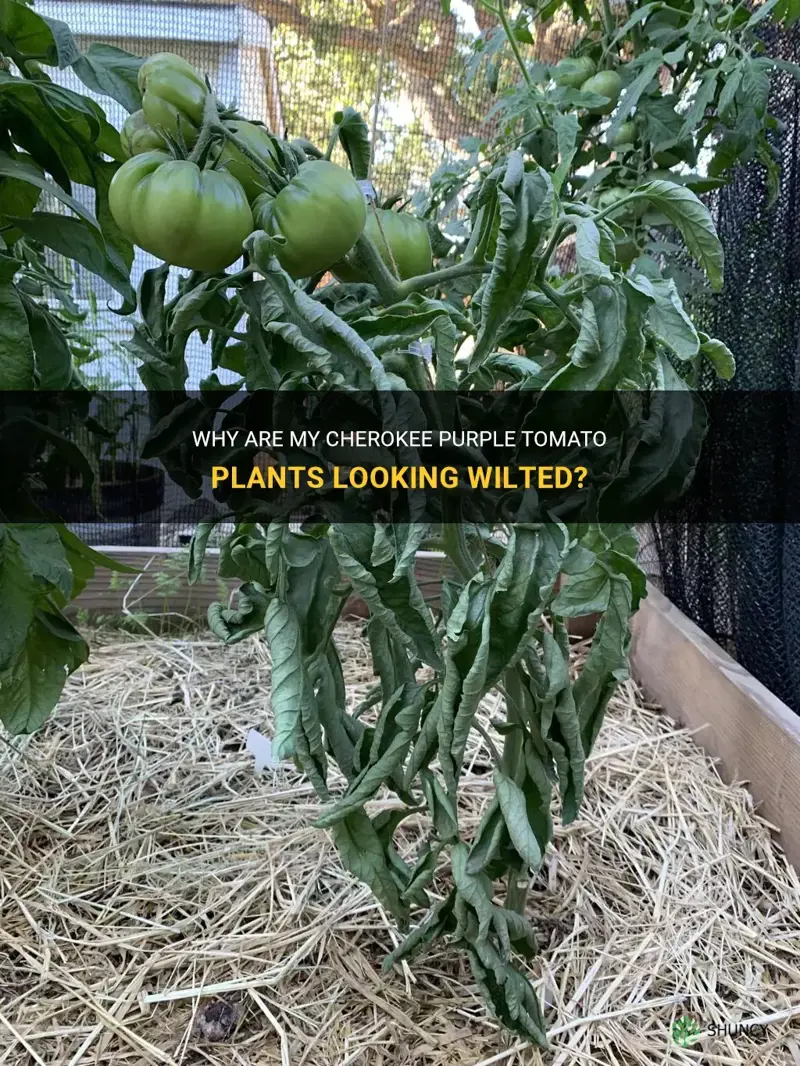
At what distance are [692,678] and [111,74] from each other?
1.31 meters

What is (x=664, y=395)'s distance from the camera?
61 cm

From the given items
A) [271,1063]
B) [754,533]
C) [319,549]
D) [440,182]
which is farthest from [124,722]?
[754,533]

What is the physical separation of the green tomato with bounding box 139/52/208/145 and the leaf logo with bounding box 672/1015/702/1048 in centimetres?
103

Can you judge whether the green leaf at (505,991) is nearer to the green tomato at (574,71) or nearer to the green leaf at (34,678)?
the green leaf at (34,678)

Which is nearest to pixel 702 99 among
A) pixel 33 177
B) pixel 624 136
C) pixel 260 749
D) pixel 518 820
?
pixel 624 136

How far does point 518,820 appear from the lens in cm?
73

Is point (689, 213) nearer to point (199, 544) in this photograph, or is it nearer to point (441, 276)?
point (441, 276)

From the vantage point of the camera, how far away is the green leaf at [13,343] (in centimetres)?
71

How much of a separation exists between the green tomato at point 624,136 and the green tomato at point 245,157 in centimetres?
98

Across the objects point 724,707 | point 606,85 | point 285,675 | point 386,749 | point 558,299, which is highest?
point 606,85

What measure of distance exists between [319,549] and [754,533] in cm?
107

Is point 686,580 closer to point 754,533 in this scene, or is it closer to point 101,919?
point 754,533

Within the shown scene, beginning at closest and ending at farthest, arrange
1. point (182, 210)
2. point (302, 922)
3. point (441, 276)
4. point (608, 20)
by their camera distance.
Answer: point (182, 210) → point (441, 276) → point (302, 922) → point (608, 20)

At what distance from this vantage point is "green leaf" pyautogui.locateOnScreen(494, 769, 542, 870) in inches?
27.9
